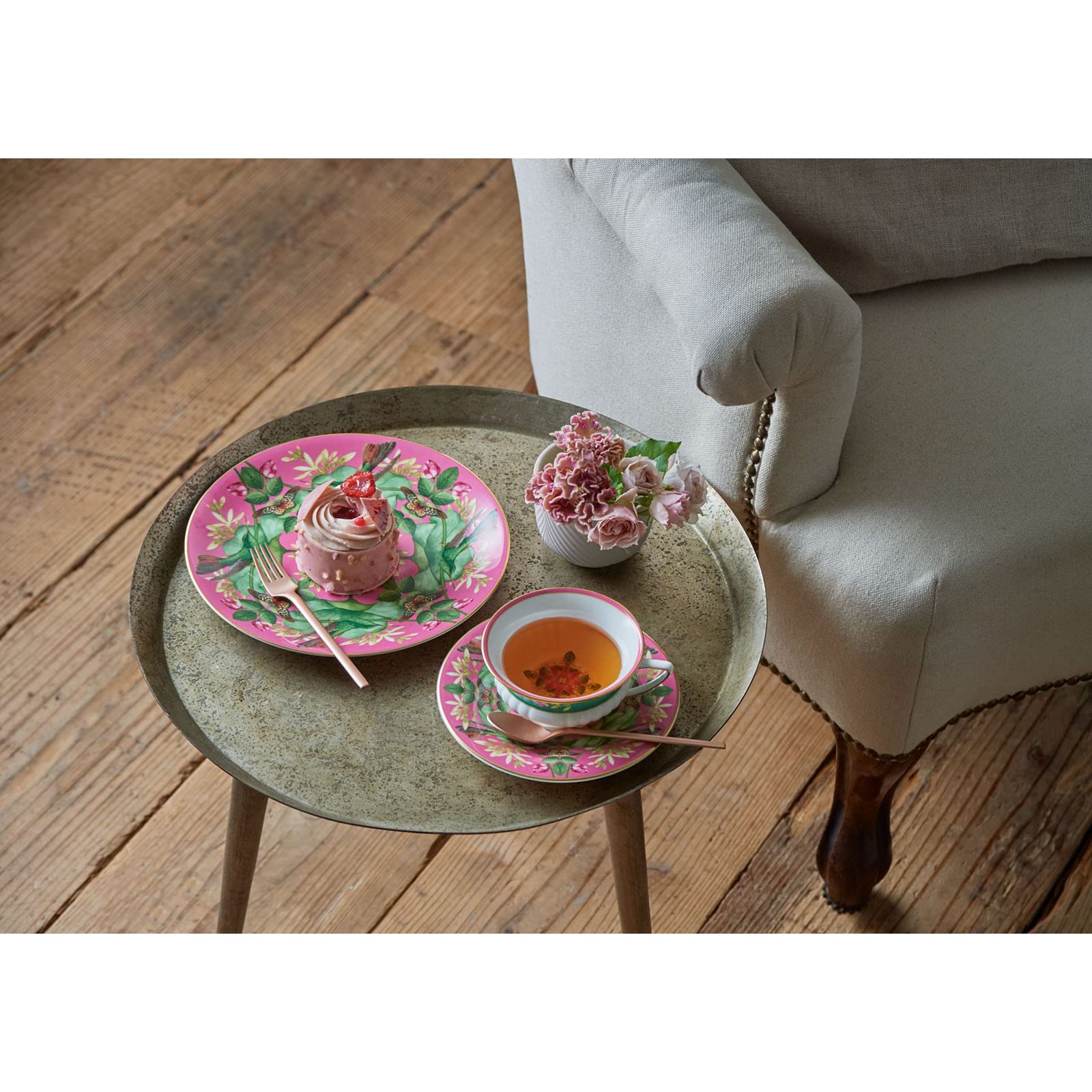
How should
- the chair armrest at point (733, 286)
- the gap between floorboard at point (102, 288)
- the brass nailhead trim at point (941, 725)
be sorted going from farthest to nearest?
the gap between floorboard at point (102, 288)
the brass nailhead trim at point (941, 725)
the chair armrest at point (733, 286)

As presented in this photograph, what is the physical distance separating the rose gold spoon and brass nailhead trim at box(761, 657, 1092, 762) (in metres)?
0.30

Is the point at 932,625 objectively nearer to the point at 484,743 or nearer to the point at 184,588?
the point at 484,743

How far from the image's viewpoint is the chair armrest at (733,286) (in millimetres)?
1001

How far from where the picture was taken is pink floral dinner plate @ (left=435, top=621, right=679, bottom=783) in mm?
894

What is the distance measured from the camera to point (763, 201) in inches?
49.0

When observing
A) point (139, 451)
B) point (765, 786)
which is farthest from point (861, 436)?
point (139, 451)

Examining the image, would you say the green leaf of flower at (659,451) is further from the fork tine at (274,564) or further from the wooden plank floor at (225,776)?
the wooden plank floor at (225,776)

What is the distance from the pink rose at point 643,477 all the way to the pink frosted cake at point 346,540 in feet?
0.64

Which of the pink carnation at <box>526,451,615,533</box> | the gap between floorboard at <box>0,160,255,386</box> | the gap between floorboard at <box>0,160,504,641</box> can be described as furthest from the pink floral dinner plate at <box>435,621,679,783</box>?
the gap between floorboard at <box>0,160,255,386</box>

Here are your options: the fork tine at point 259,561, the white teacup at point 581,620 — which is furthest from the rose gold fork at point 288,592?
the white teacup at point 581,620

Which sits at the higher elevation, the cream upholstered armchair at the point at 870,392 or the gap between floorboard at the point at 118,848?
the cream upholstered armchair at the point at 870,392

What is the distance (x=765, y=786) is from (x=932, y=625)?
0.40 metres

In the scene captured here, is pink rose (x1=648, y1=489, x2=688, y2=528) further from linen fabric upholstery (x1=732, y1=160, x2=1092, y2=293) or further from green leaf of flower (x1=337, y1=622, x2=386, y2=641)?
linen fabric upholstery (x1=732, y1=160, x2=1092, y2=293)

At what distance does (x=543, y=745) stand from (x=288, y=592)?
9.7 inches
